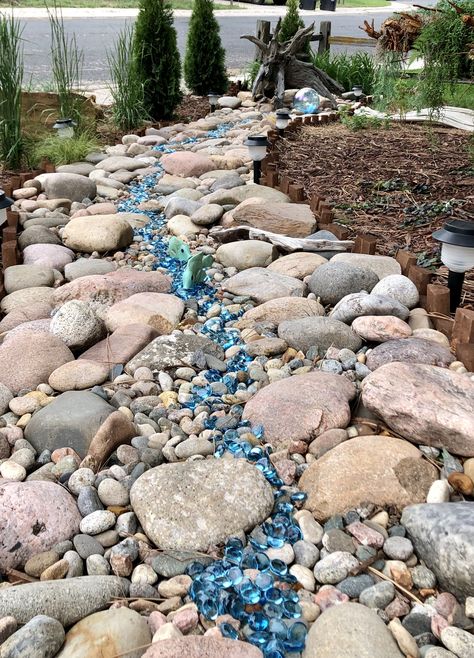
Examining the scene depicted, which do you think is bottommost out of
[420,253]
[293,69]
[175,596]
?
[175,596]

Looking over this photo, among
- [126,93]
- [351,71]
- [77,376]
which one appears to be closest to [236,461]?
[77,376]

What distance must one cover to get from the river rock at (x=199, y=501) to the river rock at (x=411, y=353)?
2.80 ft

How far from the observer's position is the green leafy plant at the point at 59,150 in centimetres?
620

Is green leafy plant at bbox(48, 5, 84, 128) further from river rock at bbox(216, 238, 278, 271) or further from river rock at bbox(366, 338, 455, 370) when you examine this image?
river rock at bbox(366, 338, 455, 370)

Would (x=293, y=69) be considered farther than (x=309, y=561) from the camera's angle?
Yes

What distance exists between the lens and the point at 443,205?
423cm

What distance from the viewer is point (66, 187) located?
533 centimetres

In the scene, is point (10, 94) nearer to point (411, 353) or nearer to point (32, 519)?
point (411, 353)

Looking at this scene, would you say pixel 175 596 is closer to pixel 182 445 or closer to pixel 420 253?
pixel 182 445

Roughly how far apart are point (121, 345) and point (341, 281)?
3.75 feet

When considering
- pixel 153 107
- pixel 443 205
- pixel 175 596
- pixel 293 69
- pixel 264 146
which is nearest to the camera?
pixel 175 596

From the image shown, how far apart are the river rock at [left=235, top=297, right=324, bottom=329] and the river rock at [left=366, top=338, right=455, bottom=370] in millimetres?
532

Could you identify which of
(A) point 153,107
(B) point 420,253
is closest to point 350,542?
(B) point 420,253

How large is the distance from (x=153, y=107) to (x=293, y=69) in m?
2.50
